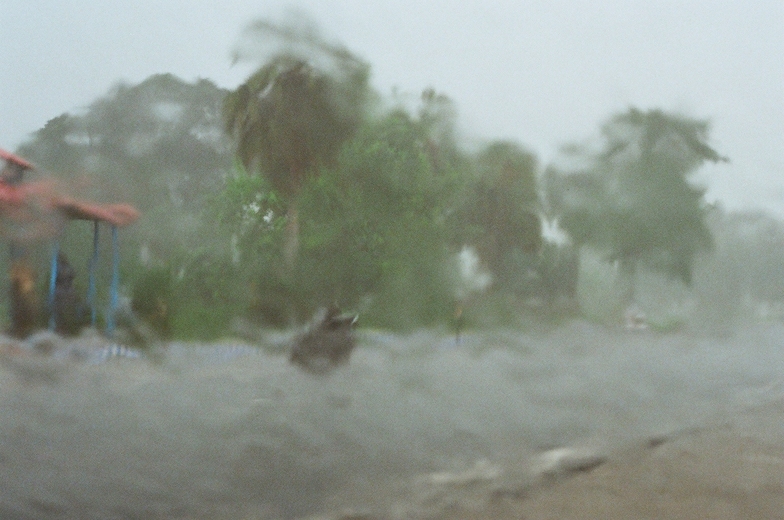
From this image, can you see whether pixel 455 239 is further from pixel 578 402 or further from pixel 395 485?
pixel 578 402

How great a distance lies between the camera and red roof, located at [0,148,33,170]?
1820 mm

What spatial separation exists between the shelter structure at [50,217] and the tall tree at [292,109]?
1.04 ft

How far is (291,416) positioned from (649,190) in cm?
121

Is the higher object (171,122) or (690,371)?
(171,122)

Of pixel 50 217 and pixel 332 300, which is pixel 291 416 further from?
pixel 50 217

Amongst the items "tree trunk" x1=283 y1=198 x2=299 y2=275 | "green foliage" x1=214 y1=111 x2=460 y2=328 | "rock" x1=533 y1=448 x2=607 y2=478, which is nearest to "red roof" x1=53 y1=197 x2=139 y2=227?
"green foliage" x1=214 y1=111 x2=460 y2=328

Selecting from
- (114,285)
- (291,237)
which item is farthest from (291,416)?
(114,285)

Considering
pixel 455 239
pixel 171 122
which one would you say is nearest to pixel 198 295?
pixel 171 122

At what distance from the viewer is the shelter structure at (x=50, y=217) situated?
182cm

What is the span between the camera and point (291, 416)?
7.41 feet

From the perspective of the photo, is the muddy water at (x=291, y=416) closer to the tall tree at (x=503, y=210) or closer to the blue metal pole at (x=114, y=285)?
the blue metal pole at (x=114, y=285)

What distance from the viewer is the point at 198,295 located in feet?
5.96

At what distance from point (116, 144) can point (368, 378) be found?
2.67 ft

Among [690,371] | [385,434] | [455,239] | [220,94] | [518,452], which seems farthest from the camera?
[690,371]
